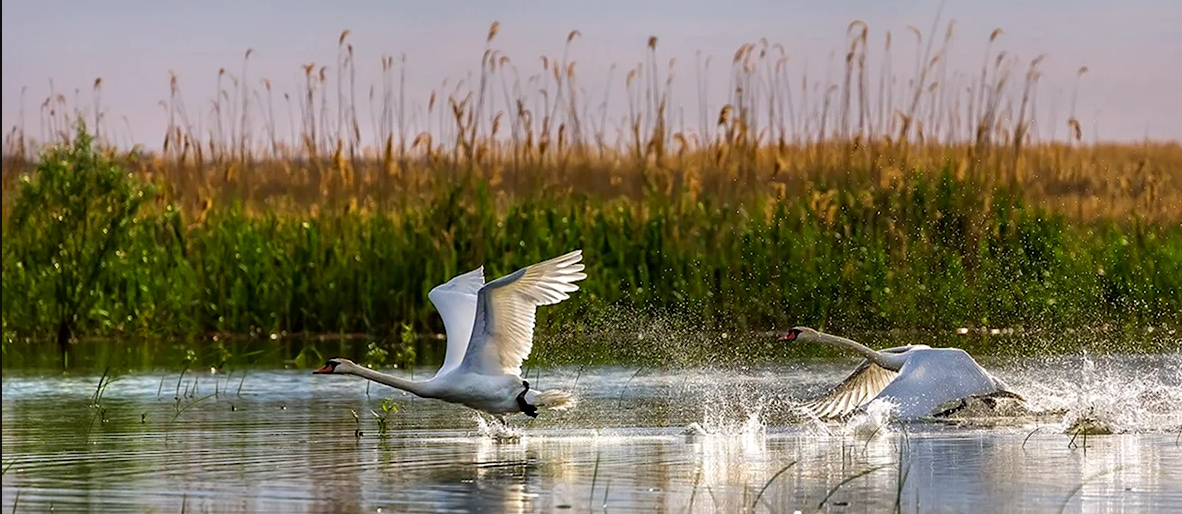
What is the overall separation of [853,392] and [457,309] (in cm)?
258

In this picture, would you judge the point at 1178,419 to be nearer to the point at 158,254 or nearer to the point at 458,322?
the point at 458,322

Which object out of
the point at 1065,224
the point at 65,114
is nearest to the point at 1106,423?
the point at 1065,224

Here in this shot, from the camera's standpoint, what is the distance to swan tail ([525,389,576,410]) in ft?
40.4

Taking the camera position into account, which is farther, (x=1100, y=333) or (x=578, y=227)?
(x=578, y=227)

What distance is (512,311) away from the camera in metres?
12.5

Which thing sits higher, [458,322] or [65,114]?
[65,114]

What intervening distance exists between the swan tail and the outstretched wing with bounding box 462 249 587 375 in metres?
0.28

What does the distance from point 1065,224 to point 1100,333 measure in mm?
1922

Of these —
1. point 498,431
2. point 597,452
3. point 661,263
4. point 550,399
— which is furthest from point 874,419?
point 661,263

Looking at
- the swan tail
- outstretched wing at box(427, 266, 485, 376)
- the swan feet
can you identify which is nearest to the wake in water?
the swan tail

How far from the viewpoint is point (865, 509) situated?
866 centimetres

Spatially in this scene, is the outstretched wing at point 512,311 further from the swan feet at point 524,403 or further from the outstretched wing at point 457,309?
the outstretched wing at point 457,309

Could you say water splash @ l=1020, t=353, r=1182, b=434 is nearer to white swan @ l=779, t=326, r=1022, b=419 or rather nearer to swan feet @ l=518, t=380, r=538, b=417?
white swan @ l=779, t=326, r=1022, b=419

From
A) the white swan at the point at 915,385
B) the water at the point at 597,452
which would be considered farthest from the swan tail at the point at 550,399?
the white swan at the point at 915,385
